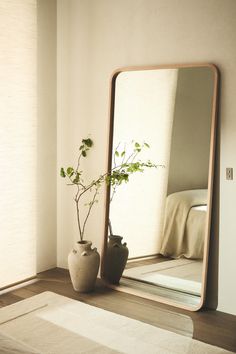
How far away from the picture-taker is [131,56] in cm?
321

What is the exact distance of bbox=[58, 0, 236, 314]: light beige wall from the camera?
9.25 ft

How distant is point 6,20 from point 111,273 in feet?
6.72

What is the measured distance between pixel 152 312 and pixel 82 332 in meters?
0.54

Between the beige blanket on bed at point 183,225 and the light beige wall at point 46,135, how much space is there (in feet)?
3.65

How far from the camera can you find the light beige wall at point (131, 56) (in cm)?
282

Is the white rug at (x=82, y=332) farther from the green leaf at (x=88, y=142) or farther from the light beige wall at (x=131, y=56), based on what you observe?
the green leaf at (x=88, y=142)

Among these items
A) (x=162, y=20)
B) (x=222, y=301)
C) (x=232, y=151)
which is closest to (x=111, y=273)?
(x=222, y=301)

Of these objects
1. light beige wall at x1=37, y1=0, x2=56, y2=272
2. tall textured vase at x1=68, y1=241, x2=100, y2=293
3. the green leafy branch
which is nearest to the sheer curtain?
light beige wall at x1=37, y1=0, x2=56, y2=272

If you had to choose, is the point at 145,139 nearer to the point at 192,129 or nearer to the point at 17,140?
the point at 192,129

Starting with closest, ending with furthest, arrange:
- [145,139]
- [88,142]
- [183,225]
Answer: [183,225]
[145,139]
[88,142]

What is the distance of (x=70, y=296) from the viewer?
315 cm

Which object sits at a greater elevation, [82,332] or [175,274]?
[175,274]

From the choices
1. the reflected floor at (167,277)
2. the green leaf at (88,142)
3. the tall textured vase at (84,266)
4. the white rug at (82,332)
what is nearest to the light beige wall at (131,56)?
the green leaf at (88,142)

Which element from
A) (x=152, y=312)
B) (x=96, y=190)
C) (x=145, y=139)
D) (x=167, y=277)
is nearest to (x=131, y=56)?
(x=145, y=139)
